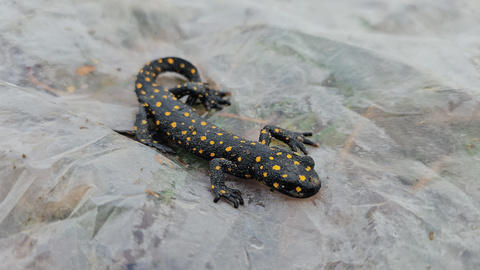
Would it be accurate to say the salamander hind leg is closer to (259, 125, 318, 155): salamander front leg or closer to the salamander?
the salamander

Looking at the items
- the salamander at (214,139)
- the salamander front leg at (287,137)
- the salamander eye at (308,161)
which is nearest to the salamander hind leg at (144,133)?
the salamander at (214,139)

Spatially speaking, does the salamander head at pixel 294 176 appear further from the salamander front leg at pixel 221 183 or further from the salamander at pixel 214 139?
the salamander front leg at pixel 221 183

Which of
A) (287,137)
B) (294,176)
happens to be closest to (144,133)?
(287,137)

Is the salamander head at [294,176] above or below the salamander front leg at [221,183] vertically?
above

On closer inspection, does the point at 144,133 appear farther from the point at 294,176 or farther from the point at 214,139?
the point at 294,176

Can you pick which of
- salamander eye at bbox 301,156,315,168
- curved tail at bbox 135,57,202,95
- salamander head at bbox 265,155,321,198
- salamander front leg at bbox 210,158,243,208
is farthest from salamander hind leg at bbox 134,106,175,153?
salamander eye at bbox 301,156,315,168

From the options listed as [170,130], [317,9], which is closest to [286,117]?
[170,130]
